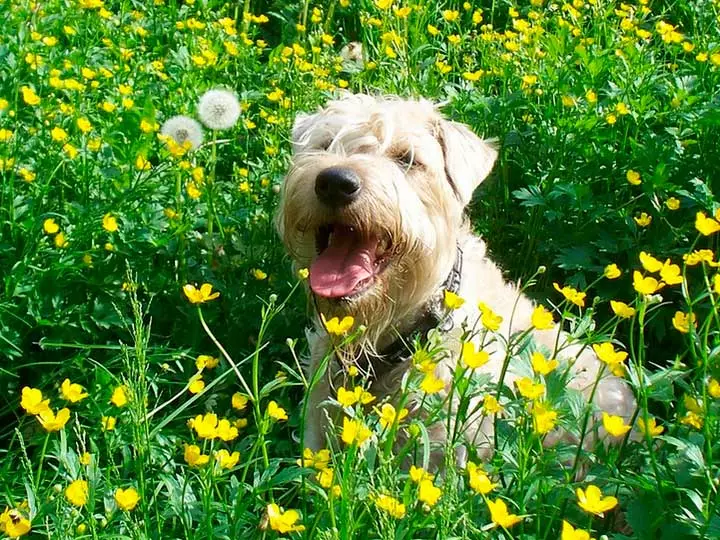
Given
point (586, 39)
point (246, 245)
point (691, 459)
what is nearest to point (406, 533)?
point (691, 459)

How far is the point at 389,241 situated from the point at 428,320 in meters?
0.41

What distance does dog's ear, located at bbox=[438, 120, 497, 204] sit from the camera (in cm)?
360

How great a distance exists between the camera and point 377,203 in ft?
10.7

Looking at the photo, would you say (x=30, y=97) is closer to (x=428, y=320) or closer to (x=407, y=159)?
(x=407, y=159)

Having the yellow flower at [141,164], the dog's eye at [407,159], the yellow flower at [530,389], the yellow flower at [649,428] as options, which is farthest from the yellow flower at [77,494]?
the yellow flower at [141,164]

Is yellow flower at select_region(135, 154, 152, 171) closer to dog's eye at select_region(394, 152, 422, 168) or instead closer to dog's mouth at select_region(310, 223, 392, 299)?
dog's mouth at select_region(310, 223, 392, 299)

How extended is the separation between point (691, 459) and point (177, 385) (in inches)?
86.7

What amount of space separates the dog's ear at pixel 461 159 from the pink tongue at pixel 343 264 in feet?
1.45

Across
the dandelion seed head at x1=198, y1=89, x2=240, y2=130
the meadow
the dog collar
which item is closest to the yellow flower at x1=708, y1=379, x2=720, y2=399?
the meadow

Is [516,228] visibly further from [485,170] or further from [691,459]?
[691,459]

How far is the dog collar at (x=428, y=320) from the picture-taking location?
3.54 meters

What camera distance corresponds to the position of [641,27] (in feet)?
20.4

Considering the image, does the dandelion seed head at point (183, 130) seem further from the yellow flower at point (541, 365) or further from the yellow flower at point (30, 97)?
the yellow flower at point (541, 365)

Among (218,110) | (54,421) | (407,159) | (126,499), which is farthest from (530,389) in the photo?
(218,110)
